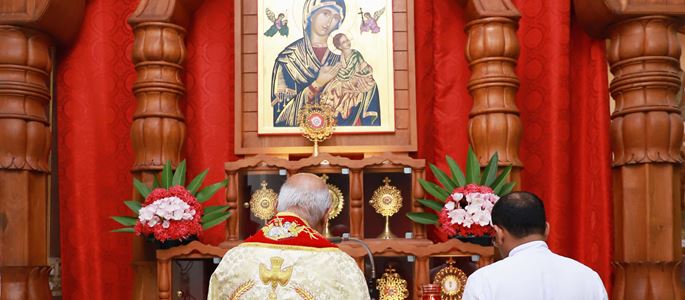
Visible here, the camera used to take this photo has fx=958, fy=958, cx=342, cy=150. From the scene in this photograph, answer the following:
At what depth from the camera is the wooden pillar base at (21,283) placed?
216 inches

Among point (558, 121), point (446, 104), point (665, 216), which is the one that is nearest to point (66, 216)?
point (446, 104)

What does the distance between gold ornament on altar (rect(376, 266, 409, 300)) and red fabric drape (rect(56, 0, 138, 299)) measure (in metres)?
1.70

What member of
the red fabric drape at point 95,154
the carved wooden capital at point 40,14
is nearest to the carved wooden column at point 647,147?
the red fabric drape at point 95,154

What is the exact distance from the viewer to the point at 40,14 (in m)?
5.67

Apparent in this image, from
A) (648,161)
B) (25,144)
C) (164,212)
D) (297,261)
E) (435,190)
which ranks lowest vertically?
(297,261)

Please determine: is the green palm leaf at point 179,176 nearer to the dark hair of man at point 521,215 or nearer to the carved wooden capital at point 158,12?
the carved wooden capital at point 158,12

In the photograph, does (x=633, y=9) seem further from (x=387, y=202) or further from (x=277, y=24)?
(x=277, y=24)

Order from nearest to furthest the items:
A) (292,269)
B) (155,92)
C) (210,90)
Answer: (292,269)
(155,92)
(210,90)

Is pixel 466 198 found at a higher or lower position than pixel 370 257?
higher

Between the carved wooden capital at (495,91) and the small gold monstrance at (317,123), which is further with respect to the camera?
A: the small gold monstrance at (317,123)

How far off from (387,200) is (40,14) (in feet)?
7.66

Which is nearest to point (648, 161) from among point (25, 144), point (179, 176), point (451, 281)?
point (451, 281)

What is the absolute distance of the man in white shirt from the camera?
326 cm

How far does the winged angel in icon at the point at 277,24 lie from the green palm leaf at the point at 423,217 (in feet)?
4.87
